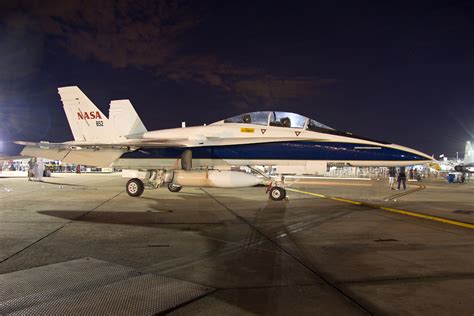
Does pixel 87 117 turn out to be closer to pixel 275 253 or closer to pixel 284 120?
pixel 284 120

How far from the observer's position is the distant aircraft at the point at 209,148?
40.1ft

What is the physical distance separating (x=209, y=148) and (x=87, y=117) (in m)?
6.31

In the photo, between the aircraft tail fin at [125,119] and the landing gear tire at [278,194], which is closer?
the landing gear tire at [278,194]

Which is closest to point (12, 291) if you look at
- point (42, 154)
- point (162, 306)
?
point (162, 306)

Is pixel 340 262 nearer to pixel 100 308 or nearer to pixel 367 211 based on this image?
pixel 100 308

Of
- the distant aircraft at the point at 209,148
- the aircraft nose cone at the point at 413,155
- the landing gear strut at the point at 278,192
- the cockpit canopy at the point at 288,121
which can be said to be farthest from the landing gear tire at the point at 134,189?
the aircraft nose cone at the point at 413,155

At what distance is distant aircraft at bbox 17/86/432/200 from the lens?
1223 centimetres

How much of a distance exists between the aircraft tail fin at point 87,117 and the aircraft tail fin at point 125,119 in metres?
0.28

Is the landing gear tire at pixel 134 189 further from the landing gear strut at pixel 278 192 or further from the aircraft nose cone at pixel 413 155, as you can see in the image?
the aircraft nose cone at pixel 413 155

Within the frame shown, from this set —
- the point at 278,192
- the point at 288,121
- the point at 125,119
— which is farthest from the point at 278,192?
the point at 125,119

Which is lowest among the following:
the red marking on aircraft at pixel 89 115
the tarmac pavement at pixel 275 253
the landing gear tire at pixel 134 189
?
the tarmac pavement at pixel 275 253

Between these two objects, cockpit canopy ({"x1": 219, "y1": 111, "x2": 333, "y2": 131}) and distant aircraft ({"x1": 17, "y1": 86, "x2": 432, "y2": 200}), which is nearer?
distant aircraft ({"x1": 17, "y1": 86, "x2": 432, "y2": 200})

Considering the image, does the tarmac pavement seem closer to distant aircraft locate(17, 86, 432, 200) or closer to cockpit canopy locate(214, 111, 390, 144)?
distant aircraft locate(17, 86, 432, 200)

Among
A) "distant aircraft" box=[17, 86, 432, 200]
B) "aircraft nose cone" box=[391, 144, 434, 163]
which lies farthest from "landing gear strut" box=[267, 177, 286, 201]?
"aircraft nose cone" box=[391, 144, 434, 163]
